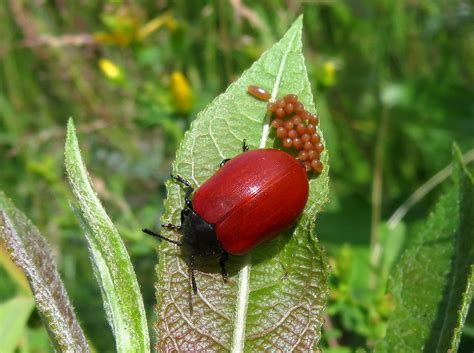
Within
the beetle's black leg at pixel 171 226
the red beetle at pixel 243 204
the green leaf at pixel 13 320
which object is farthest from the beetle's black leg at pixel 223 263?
the green leaf at pixel 13 320

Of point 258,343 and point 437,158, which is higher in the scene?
point 258,343

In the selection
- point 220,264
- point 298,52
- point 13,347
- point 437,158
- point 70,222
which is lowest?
point 437,158

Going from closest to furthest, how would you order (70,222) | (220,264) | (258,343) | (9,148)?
(258,343) → (220,264) → (70,222) → (9,148)

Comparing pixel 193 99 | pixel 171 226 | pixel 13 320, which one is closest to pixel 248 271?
pixel 171 226

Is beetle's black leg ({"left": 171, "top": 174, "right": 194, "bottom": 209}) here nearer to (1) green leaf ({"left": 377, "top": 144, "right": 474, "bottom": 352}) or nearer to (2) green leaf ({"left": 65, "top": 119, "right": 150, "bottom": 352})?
(2) green leaf ({"left": 65, "top": 119, "right": 150, "bottom": 352})

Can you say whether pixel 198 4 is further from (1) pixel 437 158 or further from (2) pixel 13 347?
(2) pixel 13 347

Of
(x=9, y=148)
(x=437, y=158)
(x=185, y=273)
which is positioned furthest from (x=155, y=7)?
(x=185, y=273)
